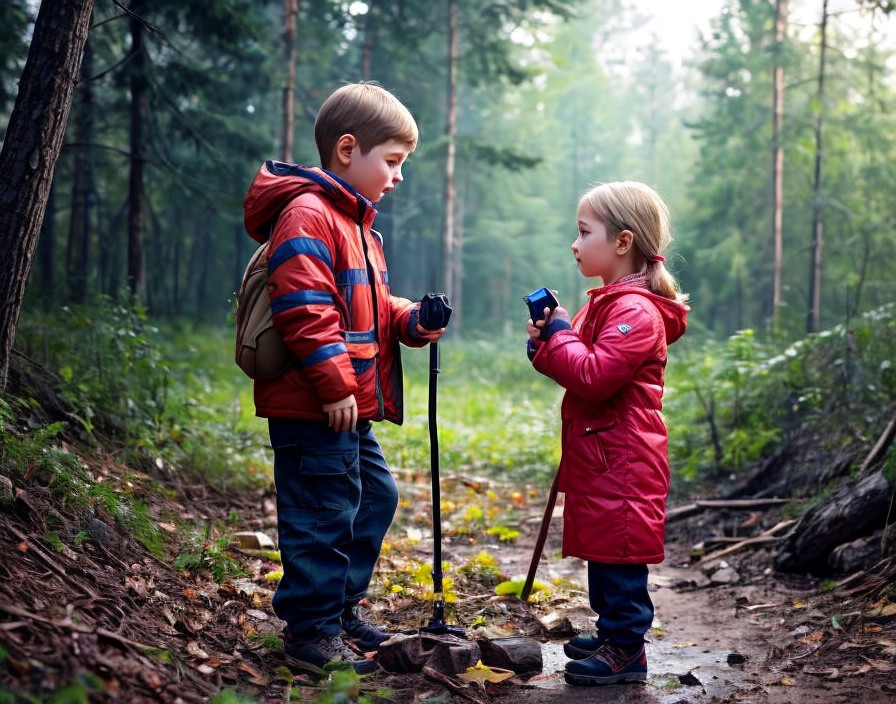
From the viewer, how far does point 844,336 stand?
22.4 feet

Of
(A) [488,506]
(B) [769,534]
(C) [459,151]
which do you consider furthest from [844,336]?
(C) [459,151]

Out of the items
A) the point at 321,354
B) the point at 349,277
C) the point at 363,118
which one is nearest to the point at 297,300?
the point at 321,354

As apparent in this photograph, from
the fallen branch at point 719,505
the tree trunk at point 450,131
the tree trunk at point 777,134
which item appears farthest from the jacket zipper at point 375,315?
the tree trunk at point 777,134

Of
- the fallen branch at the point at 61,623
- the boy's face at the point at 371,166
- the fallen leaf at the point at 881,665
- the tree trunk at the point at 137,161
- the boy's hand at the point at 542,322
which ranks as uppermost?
the tree trunk at the point at 137,161

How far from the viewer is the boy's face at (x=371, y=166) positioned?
3492 millimetres

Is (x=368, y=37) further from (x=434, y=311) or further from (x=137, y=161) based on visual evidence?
(x=434, y=311)

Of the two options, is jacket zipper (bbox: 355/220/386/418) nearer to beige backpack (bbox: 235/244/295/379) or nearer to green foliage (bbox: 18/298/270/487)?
beige backpack (bbox: 235/244/295/379)

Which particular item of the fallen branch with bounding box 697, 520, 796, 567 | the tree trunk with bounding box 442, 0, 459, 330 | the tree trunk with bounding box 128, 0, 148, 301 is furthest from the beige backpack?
the tree trunk with bounding box 442, 0, 459, 330

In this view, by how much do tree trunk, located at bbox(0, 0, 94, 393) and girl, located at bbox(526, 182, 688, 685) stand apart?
2488 mm

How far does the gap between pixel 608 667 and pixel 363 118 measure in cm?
256

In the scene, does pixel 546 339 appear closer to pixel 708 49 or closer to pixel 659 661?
pixel 659 661

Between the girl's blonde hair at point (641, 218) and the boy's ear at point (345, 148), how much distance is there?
109 centimetres

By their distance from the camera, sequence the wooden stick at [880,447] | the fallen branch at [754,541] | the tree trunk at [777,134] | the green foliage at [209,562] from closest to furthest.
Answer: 1. the green foliage at [209,562]
2. the wooden stick at [880,447]
3. the fallen branch at [754,541]
4. the tree trunk at [777,134]

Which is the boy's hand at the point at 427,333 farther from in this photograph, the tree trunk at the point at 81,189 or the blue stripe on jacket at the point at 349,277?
the tree trunk at the point at 81,189
